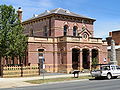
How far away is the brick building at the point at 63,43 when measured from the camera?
128 feet

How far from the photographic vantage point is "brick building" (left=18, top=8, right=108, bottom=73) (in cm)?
3891

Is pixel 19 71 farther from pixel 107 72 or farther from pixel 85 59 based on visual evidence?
pixel 85 59

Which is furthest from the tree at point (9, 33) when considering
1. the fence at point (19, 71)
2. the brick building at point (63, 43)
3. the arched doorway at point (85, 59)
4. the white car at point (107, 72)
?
the arched doorway at point (85, 59)

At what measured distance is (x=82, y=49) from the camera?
41.2m

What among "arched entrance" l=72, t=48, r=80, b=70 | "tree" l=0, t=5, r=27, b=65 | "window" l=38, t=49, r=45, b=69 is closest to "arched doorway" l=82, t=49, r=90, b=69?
"arched entrance" l=72, t=48, r=80, b=70

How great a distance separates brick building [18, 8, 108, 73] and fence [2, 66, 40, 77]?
481cm

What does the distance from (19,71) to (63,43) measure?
34.0ft

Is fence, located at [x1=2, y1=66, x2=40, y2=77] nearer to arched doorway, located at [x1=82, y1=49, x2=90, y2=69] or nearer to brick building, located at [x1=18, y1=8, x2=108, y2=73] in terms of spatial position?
brick building, located at [x1=18, y1=8, x2=108, y2=73]

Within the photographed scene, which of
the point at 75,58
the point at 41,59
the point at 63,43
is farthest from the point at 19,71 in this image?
the point at 75,58

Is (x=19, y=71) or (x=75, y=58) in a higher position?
(x=75, y=58)

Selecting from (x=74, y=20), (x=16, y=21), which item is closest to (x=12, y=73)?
(x=16, y=21)

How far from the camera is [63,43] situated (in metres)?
39.5

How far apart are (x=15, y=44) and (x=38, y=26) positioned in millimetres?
15084

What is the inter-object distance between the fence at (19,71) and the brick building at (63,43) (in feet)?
15.8
